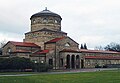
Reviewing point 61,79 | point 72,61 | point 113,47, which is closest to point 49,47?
point 72,61

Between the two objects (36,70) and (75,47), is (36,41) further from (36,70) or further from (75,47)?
(36,70)

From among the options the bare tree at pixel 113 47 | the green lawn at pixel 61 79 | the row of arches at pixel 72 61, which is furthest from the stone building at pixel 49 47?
the bare tree at pixel 113 47

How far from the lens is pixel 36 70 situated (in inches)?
2036

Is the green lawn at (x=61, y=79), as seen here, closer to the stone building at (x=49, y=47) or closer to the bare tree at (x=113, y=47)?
the stone building at (x=49, y=47)

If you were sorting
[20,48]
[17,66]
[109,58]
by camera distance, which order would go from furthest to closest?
[109,58]
[20,48]
[17,66]

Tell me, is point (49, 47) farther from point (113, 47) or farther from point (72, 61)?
point (113, 47)

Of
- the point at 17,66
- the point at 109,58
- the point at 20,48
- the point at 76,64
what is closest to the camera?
the point at 17,66

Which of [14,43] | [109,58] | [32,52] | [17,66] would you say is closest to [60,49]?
[32,52]

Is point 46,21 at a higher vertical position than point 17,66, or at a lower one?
higher

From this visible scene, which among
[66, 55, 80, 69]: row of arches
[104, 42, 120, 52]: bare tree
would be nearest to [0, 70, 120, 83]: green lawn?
[66, 55, 80, 69]: row of arches

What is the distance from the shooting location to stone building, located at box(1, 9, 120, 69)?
205 ft

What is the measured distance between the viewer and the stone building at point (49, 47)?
205 ft

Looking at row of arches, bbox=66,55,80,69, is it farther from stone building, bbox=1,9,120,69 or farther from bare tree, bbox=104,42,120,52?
bare tree, bbox=104,42,120,52

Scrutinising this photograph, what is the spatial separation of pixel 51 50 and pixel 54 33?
25.4 feet
